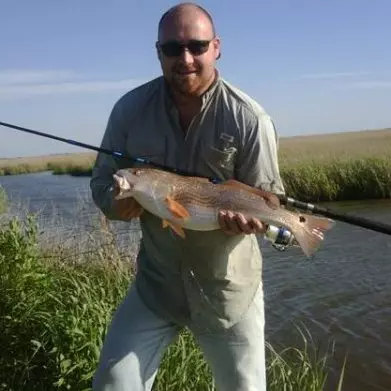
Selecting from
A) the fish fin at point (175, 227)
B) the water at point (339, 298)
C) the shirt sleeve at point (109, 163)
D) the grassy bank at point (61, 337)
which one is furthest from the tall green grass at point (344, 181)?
the fish fin at point (175, 227)

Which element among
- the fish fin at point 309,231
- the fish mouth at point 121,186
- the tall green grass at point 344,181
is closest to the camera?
the fish mouth at point 121,186

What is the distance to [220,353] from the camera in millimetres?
3535

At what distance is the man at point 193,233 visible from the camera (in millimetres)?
3412

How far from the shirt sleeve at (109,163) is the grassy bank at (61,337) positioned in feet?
5.36

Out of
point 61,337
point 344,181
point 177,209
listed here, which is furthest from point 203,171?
point 344,181

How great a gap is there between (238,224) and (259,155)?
0.42 metres

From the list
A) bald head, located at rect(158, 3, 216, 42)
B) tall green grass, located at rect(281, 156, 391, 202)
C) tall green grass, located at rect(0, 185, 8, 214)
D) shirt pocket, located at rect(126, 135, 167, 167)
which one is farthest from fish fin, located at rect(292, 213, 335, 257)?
tall green grass, located at rect(281, 156, 391, 202)

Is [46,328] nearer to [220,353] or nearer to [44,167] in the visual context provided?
[220,353]

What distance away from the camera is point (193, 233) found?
3527 millimetres

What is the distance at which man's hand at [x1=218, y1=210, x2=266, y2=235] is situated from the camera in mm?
3285

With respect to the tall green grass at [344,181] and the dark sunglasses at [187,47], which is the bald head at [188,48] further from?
the tall green grass at [344,181]

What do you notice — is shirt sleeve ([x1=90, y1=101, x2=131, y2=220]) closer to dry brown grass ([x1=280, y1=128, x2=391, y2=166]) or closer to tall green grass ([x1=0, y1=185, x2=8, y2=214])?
tall green grass ([x1=0, y1=185, x2=8, y2=214])

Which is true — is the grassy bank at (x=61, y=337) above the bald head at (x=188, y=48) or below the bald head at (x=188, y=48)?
below

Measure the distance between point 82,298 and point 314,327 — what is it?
406 centimetres
